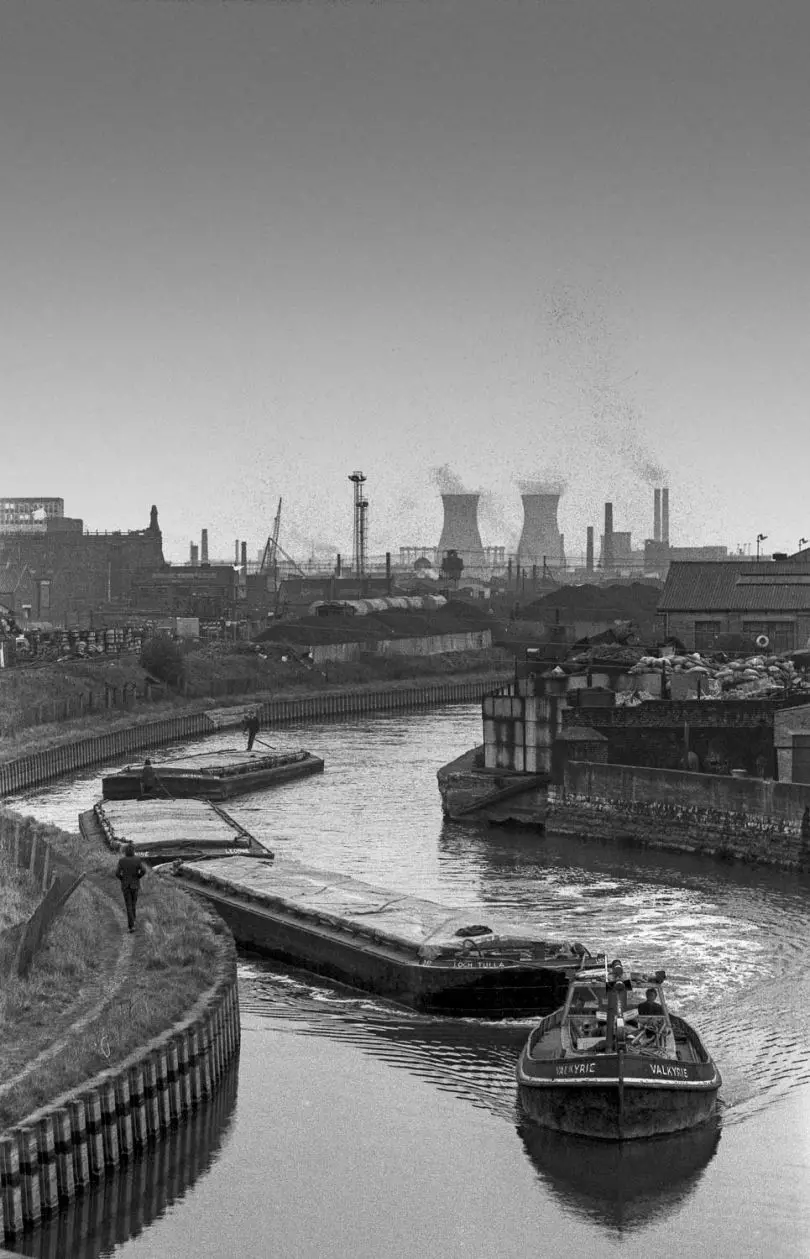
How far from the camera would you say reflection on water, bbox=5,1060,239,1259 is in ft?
61.7

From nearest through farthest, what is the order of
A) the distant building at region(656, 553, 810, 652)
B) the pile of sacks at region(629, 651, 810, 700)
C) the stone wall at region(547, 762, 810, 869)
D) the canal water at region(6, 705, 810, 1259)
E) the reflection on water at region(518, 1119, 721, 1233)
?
the canal water at region(6, 705, 810, 1259)
the reflection on water at region(518, 1119, 721, 1233)
the stone wall at region(547, 762, 810, 869)
the pile of sacks at region(629, 651, 810, 700)
the distant building at region(656, 553, 810, 652)

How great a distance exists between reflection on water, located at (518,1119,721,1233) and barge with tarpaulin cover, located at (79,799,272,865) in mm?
16712

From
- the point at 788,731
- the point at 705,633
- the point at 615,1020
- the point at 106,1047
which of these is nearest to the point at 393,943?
the point at 615,1020

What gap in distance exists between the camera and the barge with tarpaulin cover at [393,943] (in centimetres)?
2684

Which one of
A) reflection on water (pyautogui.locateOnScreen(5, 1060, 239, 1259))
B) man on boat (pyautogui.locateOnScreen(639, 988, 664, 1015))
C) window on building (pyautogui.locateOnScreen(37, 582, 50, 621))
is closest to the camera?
reflection on water (pyautogui.locateOnScreen(5, 1060, 239, 1259))

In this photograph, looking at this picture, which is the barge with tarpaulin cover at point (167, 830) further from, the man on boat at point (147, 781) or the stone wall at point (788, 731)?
the stone wall at point (788, 731)

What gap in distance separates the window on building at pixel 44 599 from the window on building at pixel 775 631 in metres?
85.4

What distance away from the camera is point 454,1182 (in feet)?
68.3

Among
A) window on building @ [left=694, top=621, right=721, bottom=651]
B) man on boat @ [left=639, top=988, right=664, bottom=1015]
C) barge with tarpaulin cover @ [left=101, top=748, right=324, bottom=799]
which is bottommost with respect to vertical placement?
barge with tarpaulin cover @ [left=101, top=748, right=324, bottom=799]

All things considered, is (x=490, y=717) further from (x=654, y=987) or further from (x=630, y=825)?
(x=654, y=987)

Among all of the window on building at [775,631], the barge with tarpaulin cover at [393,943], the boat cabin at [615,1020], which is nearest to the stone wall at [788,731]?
the barge with tarpaulin cover at [393,943]

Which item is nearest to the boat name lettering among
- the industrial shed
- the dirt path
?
the dirt path

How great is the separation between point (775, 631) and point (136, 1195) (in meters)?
60.5

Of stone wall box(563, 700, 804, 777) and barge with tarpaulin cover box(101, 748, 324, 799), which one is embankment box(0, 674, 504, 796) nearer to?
barge with tarpaulin cover box(101, 748, 324, 799)
